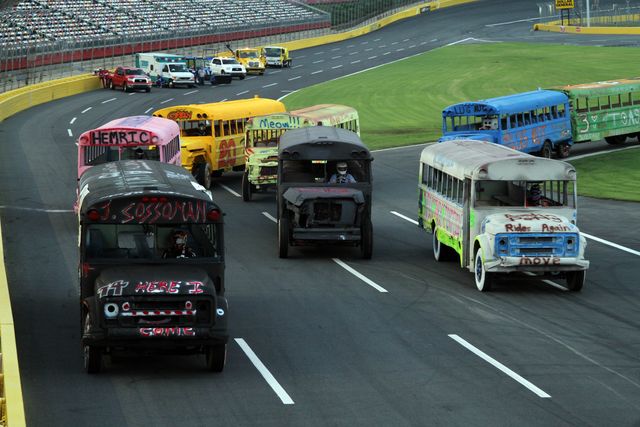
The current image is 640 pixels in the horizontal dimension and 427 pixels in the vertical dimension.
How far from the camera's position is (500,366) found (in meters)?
19.2

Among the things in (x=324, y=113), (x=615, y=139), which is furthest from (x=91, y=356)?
(x=615, y=139)

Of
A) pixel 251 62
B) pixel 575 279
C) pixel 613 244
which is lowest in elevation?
pixel 613 244

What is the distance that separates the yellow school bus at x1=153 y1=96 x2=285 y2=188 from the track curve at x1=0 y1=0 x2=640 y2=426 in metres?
2.84

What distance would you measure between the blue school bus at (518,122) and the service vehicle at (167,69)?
121 ft

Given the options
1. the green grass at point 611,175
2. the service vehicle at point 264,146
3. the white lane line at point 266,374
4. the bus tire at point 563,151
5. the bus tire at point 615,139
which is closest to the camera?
the white lane line at point 266,374

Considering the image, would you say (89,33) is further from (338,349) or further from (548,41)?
(338,349)

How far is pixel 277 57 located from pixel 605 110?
46.2m

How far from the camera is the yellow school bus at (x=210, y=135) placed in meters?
39.5

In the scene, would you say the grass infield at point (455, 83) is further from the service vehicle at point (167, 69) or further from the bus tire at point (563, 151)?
the service vehicle at point (167, 69)

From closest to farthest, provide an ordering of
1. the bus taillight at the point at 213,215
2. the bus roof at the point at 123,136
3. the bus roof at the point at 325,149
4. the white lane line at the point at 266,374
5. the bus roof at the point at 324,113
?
the white lane line at the point at 266,374
the bus taillight at the point at 213,215
the bus roof at the point at 325,149
the bus roof at the point at 123,136
the bus roof at the point at 324,113

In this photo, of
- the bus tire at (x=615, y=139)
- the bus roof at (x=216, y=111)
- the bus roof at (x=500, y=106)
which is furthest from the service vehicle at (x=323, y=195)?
the bus tire at (x=615, y=139)

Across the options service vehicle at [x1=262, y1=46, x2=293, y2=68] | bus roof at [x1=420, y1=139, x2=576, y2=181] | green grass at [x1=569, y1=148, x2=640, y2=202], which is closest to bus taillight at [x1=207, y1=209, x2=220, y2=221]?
bus roof at [x1=420, y1=139, x2=576, y2=181]

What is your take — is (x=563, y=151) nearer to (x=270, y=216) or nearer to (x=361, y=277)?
(x=270, y=216)

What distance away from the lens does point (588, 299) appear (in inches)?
966
